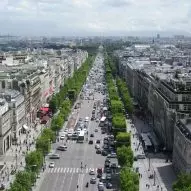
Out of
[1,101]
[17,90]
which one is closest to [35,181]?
[1,101]

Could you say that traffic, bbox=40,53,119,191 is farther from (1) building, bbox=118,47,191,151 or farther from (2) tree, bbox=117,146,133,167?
(1) building, bbox=118,47,191,151

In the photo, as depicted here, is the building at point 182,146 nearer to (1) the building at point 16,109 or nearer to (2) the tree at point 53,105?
(1) the building at point 16,109

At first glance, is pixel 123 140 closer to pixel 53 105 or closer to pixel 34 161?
pixel 34 161

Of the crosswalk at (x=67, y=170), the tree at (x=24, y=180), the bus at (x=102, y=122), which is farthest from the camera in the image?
the bus at (x=102, y=122)

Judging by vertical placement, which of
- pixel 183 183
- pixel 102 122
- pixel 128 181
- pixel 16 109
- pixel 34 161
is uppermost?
pixel 16 109

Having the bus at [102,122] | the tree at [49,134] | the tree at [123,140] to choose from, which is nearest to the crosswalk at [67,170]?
the tree at [123,140]

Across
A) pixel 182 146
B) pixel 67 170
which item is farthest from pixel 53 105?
pixel 182 146

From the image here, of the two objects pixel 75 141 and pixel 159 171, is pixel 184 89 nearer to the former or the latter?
pixel 159 171
